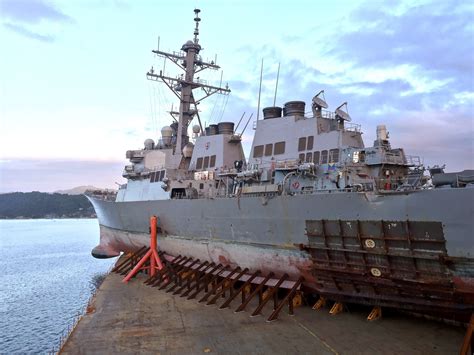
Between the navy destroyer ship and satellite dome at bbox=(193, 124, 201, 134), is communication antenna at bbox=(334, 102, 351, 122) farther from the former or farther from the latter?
satellite dome at bbox=(193, 124, 201, 134)

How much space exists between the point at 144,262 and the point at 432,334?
1540cm

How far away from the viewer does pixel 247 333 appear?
11.6 m

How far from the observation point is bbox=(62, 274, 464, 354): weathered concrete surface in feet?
34.0

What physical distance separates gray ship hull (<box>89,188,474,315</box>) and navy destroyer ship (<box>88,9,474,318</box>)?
32 mm

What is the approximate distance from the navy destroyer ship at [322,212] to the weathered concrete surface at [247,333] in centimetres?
88

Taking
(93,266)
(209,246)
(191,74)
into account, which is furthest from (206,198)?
(93,266)

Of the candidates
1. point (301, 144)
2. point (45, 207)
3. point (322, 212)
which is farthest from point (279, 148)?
point (45, 207)

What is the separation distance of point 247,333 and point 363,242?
15.1ft

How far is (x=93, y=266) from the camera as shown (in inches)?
1350

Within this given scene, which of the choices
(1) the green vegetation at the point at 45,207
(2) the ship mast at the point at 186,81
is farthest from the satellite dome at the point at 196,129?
(1) the green vegetation at the point at 45,207

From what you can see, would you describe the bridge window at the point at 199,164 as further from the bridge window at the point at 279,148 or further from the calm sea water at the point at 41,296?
the calm sea water at the point at 41,296

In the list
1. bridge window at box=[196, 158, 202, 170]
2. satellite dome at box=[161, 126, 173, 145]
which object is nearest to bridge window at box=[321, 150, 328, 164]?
bridge window at box=[196, 158, 202, 170]

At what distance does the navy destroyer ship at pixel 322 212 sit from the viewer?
1055cm

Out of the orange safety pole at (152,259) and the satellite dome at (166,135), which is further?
the satellite dome at (166,135)
